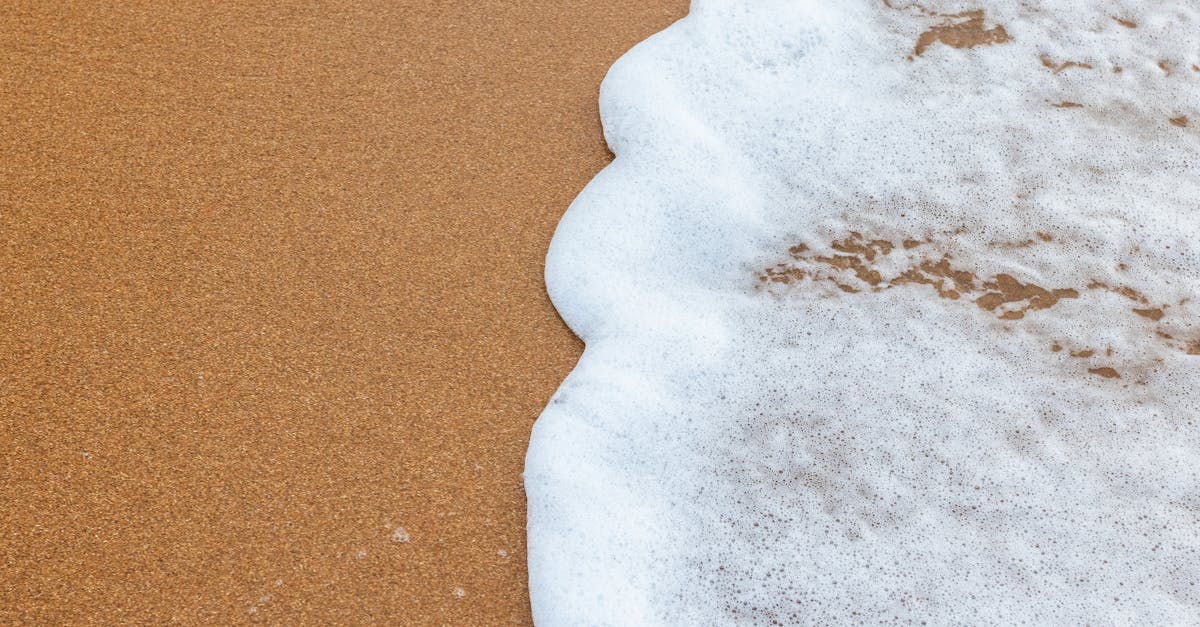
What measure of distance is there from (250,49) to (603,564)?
4.37ft

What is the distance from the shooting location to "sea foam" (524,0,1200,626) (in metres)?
1.30

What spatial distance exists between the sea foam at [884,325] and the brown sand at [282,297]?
0.12m

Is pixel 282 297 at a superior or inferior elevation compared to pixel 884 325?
superior

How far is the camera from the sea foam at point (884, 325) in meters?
1.30

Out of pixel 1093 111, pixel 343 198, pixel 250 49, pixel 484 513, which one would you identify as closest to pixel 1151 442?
pixel 1093 111

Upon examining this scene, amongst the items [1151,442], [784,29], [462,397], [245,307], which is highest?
[784,29]

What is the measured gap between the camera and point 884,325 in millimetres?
1587

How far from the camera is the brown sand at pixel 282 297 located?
49.6 inches

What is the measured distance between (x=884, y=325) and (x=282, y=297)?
41.8 inches

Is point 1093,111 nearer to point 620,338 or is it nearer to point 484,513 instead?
point 620,338

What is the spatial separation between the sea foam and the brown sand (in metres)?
0.12

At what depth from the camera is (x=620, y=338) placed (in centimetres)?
152

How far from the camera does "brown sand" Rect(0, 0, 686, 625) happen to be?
126 cm

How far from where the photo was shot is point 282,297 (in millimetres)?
1524
